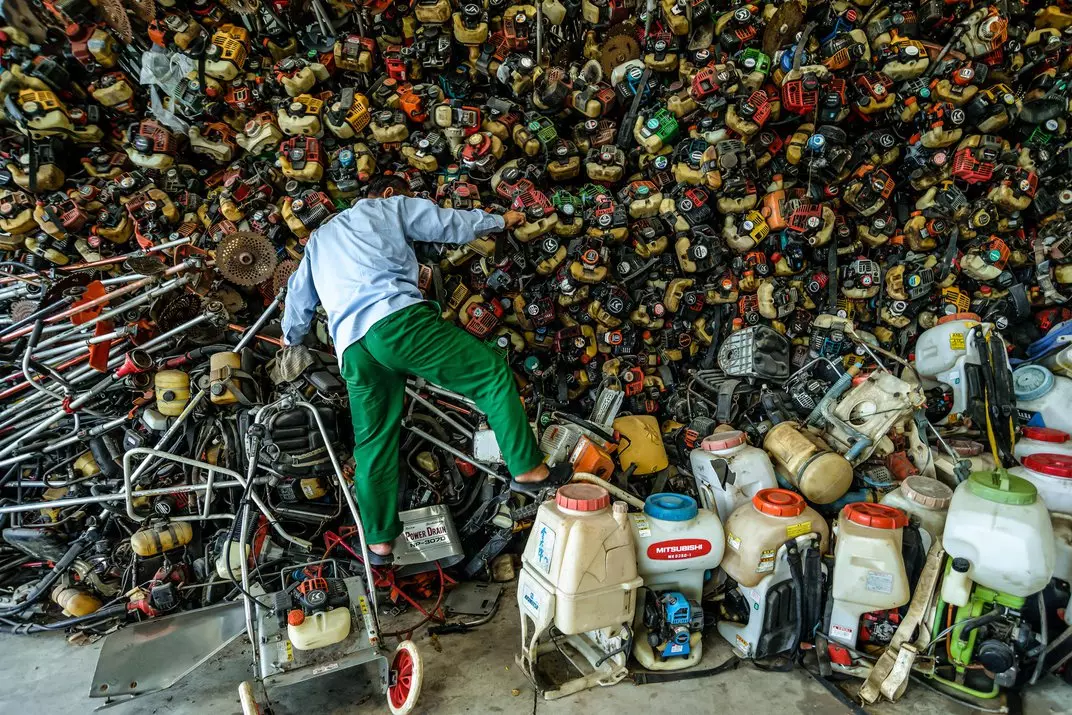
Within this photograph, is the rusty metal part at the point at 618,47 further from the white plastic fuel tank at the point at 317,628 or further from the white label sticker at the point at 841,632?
the white plastic fuel tank at the point at 317,628

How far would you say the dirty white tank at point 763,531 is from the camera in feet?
7.82

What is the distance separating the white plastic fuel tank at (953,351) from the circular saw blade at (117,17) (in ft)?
18.8

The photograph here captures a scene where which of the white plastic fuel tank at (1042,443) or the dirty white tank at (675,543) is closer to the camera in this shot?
the dirty white tank at (675,543)

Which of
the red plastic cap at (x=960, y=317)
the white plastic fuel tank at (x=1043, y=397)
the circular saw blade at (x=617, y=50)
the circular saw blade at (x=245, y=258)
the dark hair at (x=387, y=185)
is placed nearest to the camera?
the white plastic fuel tank at (x=1043, y=397)

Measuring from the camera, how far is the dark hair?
3848 millimetres

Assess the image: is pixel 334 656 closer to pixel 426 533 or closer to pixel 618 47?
pixel 426 533

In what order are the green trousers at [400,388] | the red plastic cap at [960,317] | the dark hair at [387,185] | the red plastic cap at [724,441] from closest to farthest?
1. the green trousers at [400,388]
2. the red plastic cap at [724,441]
3. the red plastic cap at [960,317]
4. the dark hair at [387,185]

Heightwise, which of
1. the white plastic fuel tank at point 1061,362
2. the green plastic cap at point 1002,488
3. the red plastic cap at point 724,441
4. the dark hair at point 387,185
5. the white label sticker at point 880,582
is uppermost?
the dark hair at point 387,185

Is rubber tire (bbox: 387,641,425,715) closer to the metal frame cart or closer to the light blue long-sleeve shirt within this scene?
the metal frame cart

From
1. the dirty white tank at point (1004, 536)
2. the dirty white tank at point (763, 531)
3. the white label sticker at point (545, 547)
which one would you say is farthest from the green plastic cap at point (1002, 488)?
the white label sticker at point (545, 547)

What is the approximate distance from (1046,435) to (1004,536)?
1.04 meters

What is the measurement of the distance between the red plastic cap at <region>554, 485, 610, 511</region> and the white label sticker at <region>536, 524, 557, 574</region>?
119mm

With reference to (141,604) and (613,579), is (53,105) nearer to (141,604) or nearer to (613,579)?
(141,604)

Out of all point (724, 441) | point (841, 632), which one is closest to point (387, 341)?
point (724, 441)
